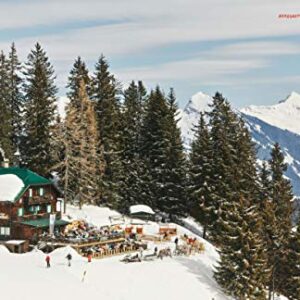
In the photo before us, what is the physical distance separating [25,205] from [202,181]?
70.5 feet

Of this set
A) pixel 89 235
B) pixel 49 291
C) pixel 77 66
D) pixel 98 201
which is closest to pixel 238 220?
pixel 89 235

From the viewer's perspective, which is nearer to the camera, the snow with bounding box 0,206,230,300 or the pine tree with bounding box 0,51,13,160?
the snow with bounding box 0,206,230,300

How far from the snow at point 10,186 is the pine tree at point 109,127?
16.3 m

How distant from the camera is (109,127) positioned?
81.5 meters

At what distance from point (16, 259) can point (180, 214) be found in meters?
28.7

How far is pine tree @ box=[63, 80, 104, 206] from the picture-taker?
72000mm

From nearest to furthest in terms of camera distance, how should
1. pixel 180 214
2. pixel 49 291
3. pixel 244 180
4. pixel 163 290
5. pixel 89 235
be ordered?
1. pixel 49 291
2. pixel 163 290
3. pixel 89 235
4. pixel 244 180
5. pixel 180 214

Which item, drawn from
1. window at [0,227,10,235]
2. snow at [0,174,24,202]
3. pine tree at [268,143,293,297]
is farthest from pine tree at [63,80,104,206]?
pine tree at [268,143,293,297]

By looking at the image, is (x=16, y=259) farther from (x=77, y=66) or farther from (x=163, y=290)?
(x=77, y=66)

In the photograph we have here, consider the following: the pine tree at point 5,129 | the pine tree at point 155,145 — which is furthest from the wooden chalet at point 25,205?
the pine tree at point 155,145

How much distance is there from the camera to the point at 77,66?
83.6 m

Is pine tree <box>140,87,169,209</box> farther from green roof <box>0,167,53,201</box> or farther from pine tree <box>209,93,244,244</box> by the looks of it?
green roof <box>0,167,53,201</box>

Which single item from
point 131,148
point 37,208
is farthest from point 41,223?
point 131,148

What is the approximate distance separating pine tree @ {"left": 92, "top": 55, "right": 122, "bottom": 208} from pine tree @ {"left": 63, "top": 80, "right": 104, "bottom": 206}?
1591 millimetres
